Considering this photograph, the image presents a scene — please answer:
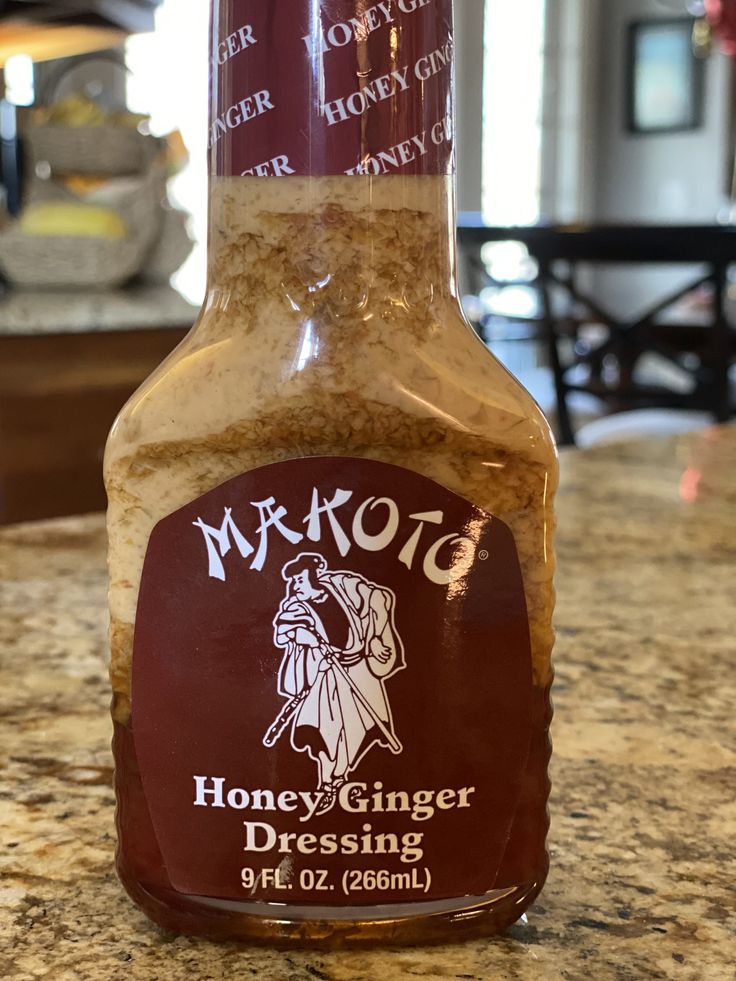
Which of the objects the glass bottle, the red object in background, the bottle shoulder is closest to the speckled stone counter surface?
the glass bottle

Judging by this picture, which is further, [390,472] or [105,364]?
[105,364]

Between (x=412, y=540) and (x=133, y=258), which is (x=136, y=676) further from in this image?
(x=133, y=258)

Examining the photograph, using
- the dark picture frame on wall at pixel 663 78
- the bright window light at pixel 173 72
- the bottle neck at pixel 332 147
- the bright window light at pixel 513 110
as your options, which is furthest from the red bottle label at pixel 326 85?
the dark picture frame on wall at pixel 663 78

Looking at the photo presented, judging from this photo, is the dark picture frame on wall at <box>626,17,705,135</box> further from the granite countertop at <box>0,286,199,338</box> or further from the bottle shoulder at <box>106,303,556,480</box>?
the bottle shoulder at <box>106,303,556,480</box>

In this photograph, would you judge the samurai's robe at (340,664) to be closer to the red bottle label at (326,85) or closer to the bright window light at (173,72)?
the red bottle label at (326,85)

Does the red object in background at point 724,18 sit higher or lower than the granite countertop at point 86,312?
higher

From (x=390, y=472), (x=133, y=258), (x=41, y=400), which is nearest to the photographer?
(x=390, y=472)

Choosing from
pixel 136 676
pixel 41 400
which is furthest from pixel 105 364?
pixel 136 676
